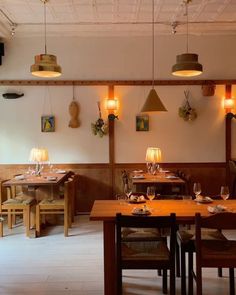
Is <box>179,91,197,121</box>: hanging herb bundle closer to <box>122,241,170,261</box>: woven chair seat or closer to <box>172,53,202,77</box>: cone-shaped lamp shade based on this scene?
<box>172,53,202,77</box>: cone-shaped lamp shade

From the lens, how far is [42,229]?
5.69 meters

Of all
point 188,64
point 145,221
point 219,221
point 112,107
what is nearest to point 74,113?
point 112,107

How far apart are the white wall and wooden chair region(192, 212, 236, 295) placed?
4080 millimetres

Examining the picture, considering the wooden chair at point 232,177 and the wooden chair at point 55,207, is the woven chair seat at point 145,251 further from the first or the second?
the wooden chair at point 232,177

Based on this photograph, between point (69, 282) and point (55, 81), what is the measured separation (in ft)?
14.0

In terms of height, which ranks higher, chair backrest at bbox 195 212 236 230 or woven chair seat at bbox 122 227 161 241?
chair backrest at bbox 195 212 236 230

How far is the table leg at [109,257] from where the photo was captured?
118 inches

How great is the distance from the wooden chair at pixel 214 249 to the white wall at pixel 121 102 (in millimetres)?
4080

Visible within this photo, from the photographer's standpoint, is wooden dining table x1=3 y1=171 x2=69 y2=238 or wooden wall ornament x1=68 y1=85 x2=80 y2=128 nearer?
wooden dining table x1=3 y1=171 x2=69 y2=238

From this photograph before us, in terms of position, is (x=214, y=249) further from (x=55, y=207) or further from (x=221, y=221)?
(x=55, y=207)

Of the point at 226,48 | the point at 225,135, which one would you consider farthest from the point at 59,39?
the point at 225,135

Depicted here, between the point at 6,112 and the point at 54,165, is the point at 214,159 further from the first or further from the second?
the point at 6,112

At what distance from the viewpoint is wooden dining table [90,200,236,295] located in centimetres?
298

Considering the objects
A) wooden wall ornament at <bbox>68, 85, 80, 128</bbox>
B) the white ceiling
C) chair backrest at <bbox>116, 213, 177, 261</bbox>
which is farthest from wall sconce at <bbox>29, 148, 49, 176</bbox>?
Result: chair backrest at <bbox>116, 213, 177, 261</bbox>
